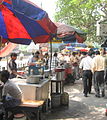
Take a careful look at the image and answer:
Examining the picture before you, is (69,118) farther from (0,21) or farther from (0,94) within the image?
(0,21)

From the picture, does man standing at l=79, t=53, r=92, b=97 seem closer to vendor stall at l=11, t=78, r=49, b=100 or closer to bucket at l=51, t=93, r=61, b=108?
bucket at l=51, t=93, r=61, b=108

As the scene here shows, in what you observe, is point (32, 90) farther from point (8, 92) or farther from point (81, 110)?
point (81, 110)

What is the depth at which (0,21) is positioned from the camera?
239 inches

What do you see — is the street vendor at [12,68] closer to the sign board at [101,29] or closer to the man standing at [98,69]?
the man standing at [98,69]

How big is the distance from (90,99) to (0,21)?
473 cm

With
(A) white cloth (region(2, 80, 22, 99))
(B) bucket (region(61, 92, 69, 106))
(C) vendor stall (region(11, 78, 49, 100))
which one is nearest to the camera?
(A) white cloth (region(2, 80, 22, 99))

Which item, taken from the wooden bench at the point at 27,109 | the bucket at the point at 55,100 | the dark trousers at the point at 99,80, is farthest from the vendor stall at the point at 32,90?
the dark trousers at the point at 99,80

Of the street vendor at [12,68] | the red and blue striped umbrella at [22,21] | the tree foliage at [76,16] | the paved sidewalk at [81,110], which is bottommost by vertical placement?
the paved sidewalk at [81,110]

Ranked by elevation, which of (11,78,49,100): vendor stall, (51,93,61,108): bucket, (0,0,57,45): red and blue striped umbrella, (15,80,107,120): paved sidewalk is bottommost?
(15,80,107,120): paved sidewalk

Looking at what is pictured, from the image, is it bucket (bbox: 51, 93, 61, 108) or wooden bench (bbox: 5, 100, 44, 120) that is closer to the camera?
wooden bench (bbox: 5, 100, 44, 120)

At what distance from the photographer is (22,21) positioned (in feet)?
18.1

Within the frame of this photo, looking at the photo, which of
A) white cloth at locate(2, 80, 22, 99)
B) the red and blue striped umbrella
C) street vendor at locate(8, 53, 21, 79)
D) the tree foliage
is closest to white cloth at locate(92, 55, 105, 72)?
the red and blue striped umbrella

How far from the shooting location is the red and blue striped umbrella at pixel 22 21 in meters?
4.98

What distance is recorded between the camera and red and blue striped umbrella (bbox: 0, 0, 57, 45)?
498 cm
